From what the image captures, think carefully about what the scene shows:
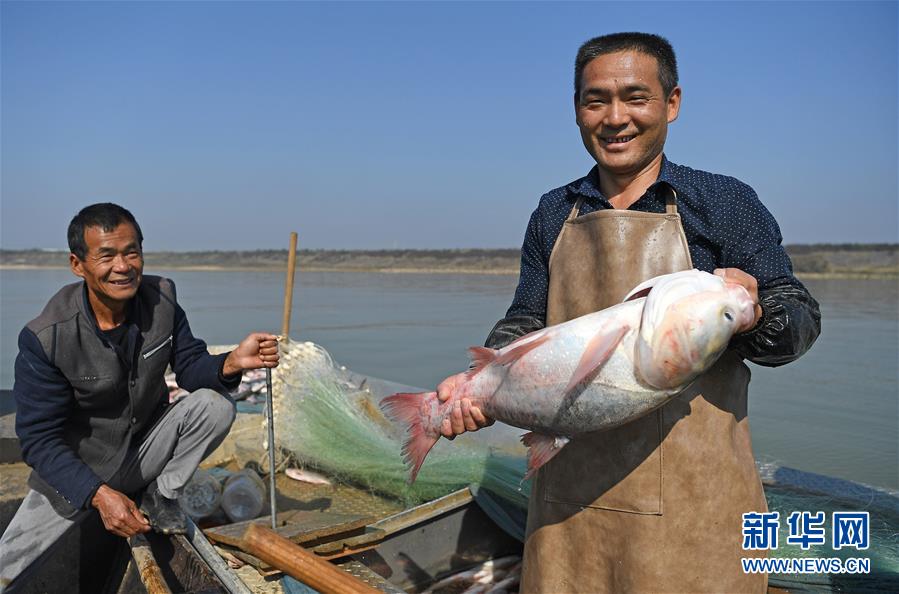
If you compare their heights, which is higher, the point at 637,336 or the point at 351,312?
the point at 637,336

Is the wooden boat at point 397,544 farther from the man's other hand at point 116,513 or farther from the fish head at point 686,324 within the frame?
the fish head at point 686,324

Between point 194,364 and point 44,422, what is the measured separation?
851mm

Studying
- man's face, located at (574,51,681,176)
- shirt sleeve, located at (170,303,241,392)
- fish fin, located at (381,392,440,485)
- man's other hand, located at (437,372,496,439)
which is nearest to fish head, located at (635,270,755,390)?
man's face, located at (574,51,681,176)

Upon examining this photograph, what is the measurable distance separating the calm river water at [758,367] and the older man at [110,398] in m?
4.04

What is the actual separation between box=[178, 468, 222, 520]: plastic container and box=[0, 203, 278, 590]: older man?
0.88 meters

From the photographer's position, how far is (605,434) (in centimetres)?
251

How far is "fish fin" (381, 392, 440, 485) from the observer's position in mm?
2678

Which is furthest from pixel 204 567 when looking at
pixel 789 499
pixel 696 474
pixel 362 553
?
pixel 789 499

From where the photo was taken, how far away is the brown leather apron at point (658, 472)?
2.38 meters

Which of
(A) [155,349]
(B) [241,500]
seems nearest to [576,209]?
(A) [155,349]

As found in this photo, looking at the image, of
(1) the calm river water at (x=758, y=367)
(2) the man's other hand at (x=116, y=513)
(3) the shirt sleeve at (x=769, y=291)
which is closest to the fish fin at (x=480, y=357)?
(3) the shirt sleeve at (x=769, y=291)

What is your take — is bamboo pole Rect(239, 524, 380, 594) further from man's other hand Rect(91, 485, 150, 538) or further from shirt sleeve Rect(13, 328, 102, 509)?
shirt sleeve Rect(13, 328, 102, 509)

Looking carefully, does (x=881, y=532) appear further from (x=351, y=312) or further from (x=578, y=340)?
(x=351, y=312)

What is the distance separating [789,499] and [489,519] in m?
1.69
